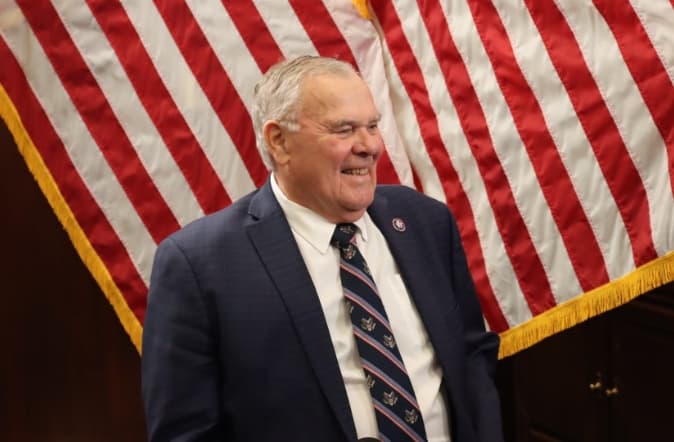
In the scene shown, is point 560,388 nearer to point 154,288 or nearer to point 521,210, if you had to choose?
point 521,210

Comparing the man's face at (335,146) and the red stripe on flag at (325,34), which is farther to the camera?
the red stripe on flag at (325,34)

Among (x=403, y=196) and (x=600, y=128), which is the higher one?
(x=403, y=196)

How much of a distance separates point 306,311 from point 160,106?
101cm

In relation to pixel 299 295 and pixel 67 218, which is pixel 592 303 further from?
pixel 67 218

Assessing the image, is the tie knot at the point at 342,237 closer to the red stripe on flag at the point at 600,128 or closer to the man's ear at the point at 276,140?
the man's ear at the point at 276,140

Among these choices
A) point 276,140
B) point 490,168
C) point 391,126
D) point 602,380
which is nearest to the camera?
point 276,140

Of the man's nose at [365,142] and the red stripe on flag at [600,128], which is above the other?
the man's nose at [365,142]

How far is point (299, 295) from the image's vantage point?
174 centimetres

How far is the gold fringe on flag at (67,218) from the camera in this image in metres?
2.47

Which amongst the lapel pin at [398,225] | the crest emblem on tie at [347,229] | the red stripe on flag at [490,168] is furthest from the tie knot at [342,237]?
the red stripe on flag at [490,168]

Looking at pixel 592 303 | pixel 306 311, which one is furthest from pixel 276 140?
pixel 592 303

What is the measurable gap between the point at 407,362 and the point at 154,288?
20.3 inches

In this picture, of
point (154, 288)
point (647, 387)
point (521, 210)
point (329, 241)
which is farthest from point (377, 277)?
point (647, 387)

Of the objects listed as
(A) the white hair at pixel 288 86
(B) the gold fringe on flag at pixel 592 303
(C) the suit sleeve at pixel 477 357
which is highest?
(A) the white hair at pixel 288 86
